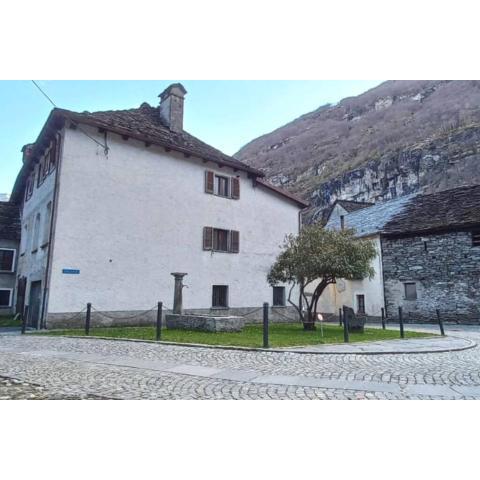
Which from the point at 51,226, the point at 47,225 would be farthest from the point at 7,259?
the point at 51,226

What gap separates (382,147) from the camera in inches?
2475

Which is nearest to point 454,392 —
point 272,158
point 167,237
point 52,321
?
point 52,321

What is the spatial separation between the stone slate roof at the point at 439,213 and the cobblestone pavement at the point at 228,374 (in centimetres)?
1382

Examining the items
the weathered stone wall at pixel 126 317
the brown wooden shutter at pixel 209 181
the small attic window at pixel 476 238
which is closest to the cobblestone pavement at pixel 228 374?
the weathered stone wall at pixel 126 317

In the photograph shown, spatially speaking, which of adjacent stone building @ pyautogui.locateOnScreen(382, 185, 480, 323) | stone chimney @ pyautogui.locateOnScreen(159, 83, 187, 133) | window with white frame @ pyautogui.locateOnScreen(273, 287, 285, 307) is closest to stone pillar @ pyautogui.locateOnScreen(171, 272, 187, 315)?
window with white frame @ pyautogui.locateOnScreen(273, 287, 285, 307)

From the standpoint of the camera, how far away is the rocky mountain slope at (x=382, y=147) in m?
47.8

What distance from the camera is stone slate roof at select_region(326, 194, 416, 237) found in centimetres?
2554

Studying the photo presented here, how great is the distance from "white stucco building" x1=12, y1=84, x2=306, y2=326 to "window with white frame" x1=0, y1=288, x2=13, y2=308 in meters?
2.36

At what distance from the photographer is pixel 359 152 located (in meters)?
68.6

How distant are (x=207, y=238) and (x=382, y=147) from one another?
51.3 metres

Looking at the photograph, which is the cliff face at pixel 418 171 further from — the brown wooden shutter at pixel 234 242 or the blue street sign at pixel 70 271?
the blue street sign at pixel 70 271

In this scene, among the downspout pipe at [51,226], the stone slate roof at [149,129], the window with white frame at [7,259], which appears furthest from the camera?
the window with white frame at [7,259]

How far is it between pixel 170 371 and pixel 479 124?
52743 millimetres

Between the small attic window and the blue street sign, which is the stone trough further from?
the small attic window
